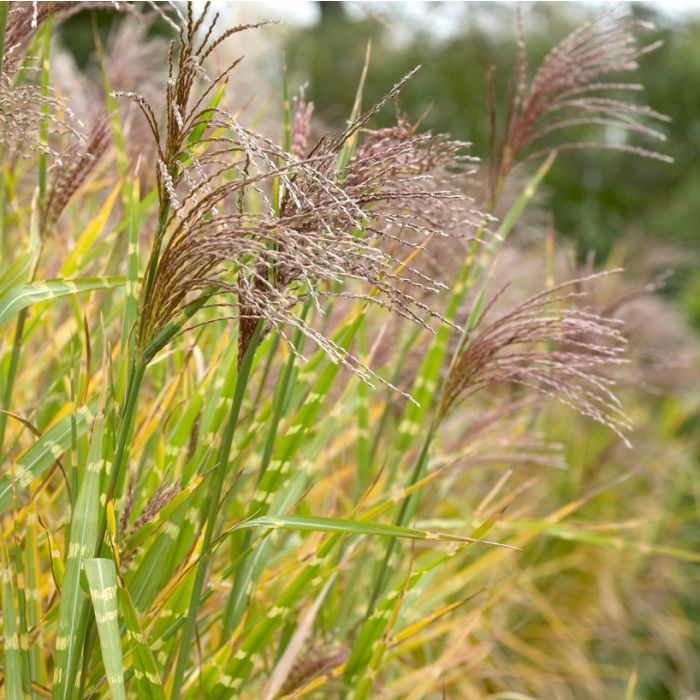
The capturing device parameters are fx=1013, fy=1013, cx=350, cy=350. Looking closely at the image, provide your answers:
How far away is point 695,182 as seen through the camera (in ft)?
35.0

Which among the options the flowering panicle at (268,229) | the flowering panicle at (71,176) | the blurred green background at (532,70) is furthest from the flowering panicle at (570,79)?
the blurred green background at (532,70)

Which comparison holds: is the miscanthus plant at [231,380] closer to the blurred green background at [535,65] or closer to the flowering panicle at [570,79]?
the flowering panicle at [570,79]

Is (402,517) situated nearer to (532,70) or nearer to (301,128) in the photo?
(301,128)

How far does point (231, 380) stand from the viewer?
4.53 ft

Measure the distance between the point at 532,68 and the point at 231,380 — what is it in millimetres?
10010

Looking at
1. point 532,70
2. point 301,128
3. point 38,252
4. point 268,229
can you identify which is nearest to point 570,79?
point 301,128

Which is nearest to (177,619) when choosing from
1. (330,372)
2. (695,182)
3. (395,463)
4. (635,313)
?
(330,372)

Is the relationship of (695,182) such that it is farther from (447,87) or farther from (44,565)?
(44,565)

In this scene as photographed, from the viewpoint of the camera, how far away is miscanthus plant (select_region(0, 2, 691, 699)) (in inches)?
38.9

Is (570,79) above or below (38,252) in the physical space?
above

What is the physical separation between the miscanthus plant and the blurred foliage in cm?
891

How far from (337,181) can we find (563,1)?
1091cm

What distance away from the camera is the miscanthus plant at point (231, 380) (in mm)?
987

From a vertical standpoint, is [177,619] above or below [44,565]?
above
